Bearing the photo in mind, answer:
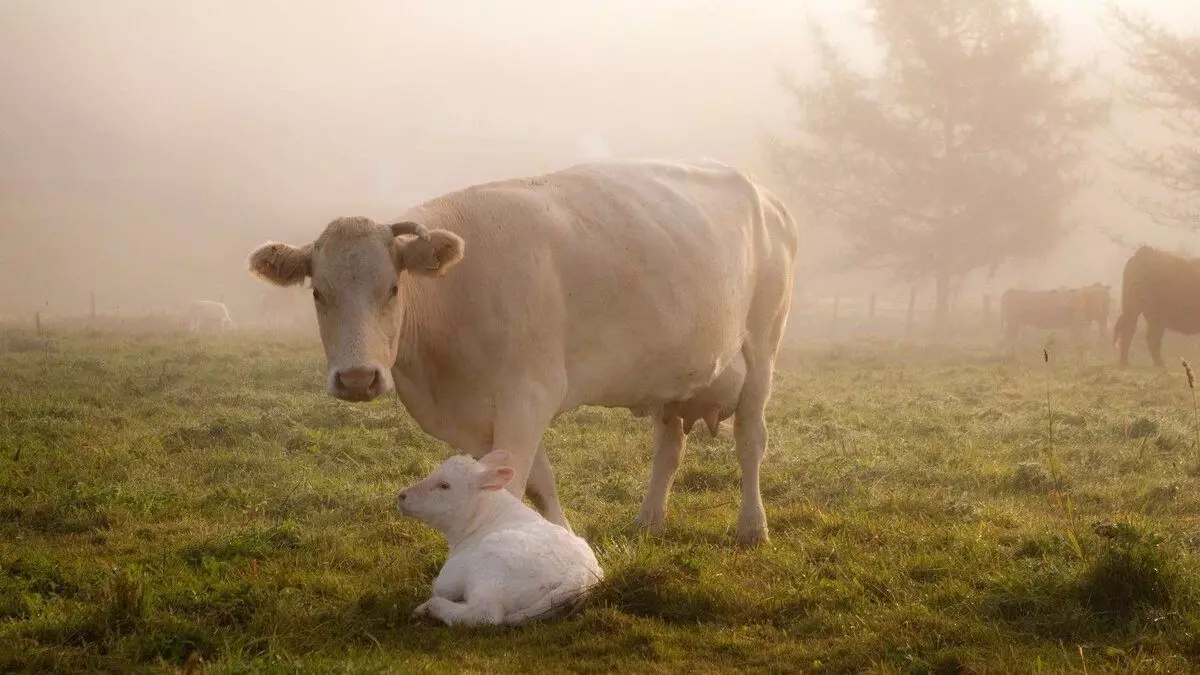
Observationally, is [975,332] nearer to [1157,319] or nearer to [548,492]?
[1157,319]

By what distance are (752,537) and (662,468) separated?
999 millimetres

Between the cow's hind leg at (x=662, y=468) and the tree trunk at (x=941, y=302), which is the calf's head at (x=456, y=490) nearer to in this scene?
the cow's hind leg at (x=662, y=468)

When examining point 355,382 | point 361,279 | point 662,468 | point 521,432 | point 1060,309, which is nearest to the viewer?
point 355,382

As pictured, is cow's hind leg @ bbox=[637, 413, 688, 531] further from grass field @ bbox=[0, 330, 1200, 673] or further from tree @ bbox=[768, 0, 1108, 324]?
tree @ bbox=[768, 0, 1108, 324]

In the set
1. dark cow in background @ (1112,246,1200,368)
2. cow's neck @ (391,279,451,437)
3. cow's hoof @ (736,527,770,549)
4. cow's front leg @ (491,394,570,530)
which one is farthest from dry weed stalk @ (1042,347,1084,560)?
dark cow in background @ (1112,246,1200,368)

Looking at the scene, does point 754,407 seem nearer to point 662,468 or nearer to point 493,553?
point 662,468

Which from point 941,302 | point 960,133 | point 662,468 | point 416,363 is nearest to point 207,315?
point 941,302

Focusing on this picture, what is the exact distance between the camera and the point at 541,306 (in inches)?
236

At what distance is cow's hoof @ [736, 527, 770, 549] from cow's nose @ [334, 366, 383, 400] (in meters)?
3.10

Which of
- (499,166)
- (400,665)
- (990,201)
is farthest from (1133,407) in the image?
(499,166)

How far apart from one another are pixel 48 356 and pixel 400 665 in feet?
51.7

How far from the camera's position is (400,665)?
4203 mm

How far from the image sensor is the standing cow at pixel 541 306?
5453mm

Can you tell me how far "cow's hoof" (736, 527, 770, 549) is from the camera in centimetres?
719
